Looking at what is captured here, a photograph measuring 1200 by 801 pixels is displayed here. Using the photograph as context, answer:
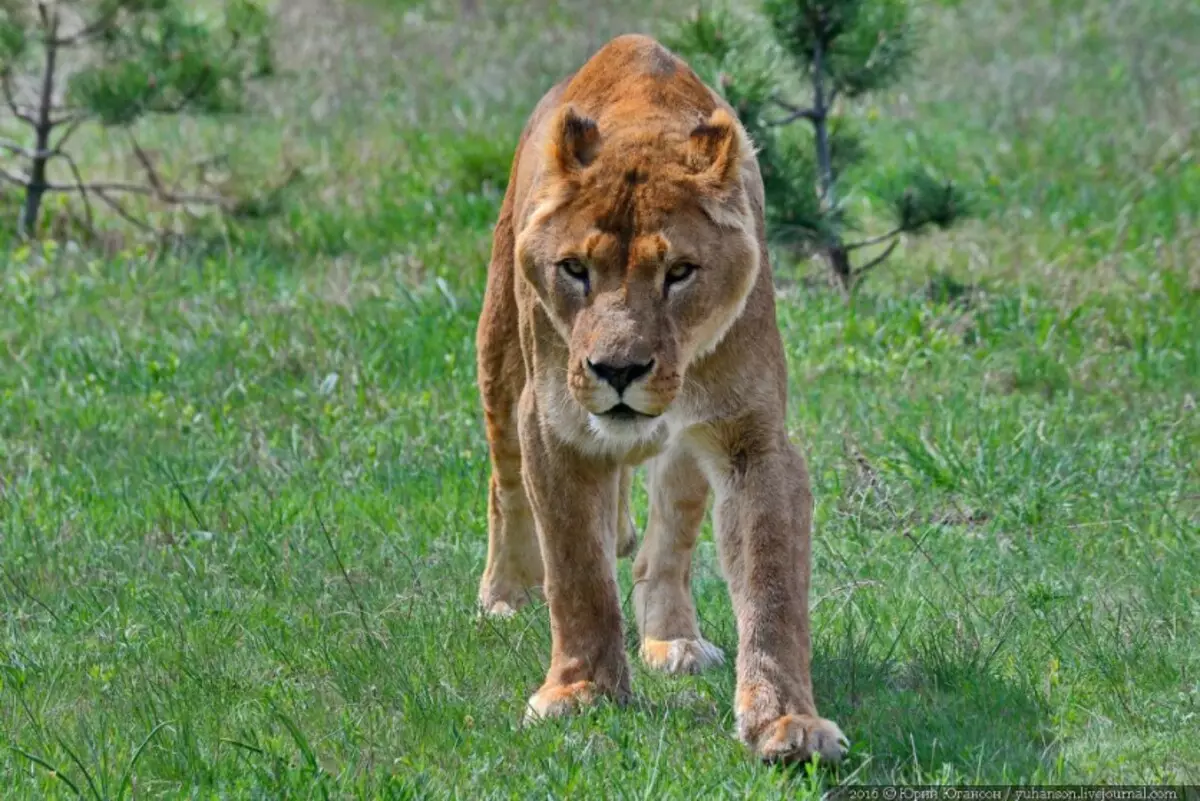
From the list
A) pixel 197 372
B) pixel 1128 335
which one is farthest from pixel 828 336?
pixel 197 372

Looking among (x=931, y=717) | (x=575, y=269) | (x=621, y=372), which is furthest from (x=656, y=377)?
(x=931, y=717)

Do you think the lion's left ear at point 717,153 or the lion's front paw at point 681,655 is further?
the lion's front paw at point 681,655

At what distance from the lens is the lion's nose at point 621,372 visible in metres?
4.41

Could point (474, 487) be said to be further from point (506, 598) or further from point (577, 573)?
point (577, 573)

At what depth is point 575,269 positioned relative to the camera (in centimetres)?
460

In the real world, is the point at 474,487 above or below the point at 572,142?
below

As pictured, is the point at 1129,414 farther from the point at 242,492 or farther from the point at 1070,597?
the point at 242,492

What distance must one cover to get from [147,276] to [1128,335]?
4.68 metres

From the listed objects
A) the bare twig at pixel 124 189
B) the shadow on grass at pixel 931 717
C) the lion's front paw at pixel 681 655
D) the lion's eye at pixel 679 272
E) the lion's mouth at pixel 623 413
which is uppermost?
the lion's eye at pixel 679 272

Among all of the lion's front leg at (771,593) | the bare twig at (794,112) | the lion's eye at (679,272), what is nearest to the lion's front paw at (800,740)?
the lion's front leg at (771,593)

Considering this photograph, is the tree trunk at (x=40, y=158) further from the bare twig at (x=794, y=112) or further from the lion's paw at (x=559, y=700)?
the lion's paw at (x=559, y=700)

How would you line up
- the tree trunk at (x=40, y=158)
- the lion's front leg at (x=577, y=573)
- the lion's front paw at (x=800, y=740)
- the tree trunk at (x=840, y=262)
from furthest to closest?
the tree trunk at (x=40, y=158) < the tree trunk at (x=840, y=262) < the lion's front leg at (x=577, y=573) < the lion's front paw at (x=800, y=740)

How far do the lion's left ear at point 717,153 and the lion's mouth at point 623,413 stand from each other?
574 mm

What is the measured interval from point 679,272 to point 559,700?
42.6 inches
